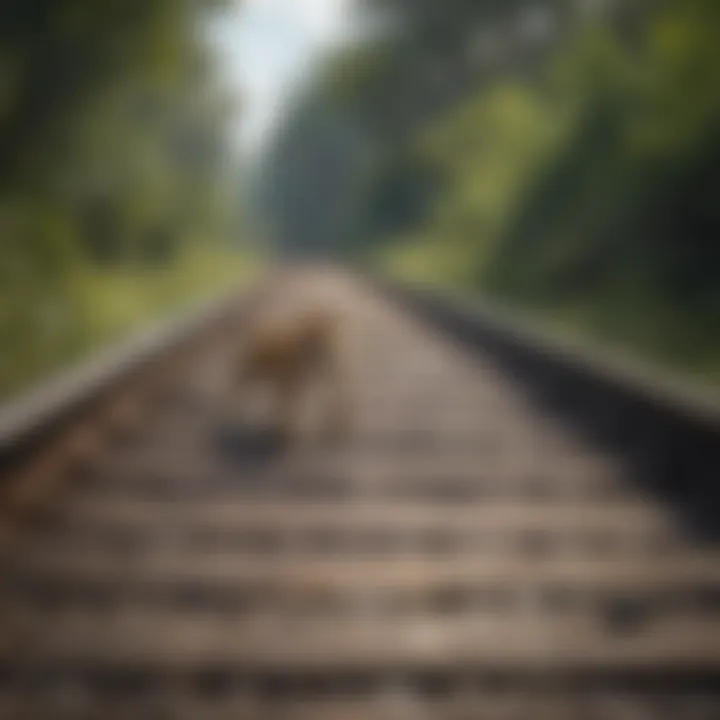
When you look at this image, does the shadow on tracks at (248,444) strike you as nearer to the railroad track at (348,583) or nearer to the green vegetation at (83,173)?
the railroad track at (348,583)

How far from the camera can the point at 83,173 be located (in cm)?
1647

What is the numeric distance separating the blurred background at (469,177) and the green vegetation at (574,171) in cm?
4

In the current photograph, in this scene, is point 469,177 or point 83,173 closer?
point 83,173

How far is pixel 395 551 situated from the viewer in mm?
3996

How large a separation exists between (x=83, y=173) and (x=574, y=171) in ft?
23.4

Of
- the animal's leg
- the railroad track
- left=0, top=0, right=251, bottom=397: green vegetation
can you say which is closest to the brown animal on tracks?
the animal's leg

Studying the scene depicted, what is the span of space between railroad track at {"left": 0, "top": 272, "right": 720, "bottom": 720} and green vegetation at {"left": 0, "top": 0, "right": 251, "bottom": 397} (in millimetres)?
4151

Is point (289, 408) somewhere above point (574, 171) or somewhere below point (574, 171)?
below

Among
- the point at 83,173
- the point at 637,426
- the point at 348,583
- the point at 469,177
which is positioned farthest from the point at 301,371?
the point at 469,177

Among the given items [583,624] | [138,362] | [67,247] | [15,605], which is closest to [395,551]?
[583,624]

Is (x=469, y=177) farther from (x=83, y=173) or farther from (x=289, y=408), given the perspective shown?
(x=289, y=408)

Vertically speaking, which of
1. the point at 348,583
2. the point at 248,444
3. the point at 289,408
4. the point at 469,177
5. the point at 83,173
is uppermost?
the point at 469,177

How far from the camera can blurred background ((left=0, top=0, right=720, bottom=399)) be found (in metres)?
11.7

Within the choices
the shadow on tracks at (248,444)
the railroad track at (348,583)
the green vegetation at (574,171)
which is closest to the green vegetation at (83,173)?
→ the shadow on tracks at (248,444)
